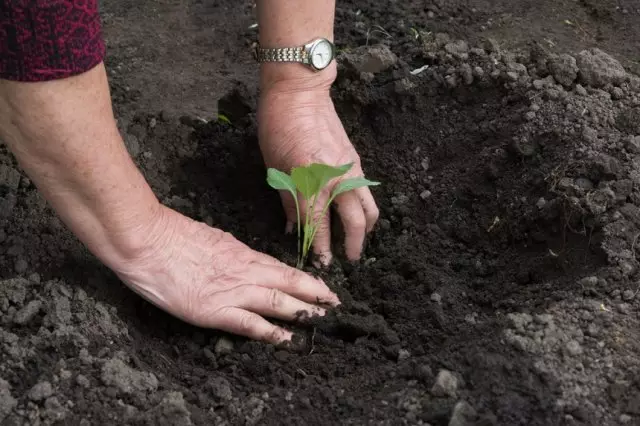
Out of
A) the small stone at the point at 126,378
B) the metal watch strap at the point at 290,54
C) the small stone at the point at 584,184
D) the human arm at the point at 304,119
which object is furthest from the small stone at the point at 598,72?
the small stone at the point at 126,378

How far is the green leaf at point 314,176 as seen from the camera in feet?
6.38

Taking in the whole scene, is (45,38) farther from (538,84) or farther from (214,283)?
(538,84)

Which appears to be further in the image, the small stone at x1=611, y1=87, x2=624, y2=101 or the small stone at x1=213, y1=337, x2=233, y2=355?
the small stone at x1=611, y1=87, x2=624, y2=101

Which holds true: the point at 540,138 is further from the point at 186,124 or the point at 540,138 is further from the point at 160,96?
the point at 160,96

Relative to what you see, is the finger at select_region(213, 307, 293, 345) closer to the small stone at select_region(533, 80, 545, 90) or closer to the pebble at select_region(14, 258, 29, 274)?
the pebble at select_region(14, 258, 29, 274)

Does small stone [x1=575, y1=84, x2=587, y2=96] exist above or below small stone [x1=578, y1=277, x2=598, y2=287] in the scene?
above

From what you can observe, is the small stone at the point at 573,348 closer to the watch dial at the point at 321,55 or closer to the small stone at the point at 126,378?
the small stone at the point at 126,378

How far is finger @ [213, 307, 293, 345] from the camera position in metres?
1.94

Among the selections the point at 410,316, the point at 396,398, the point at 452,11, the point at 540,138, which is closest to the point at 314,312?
the point at 410,316

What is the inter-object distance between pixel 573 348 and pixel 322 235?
0.82 m

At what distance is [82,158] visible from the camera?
1.68 m

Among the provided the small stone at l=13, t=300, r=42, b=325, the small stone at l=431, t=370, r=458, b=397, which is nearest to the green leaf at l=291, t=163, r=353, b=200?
the small stone at l=431, t=370, r=458, b=397

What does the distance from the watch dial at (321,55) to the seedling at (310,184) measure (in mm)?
395

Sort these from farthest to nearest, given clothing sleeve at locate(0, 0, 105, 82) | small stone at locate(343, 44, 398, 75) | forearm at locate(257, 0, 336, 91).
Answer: small stone at locate(343, 44, 398, 75), forearm at locate(257, 0, 336, 91), clothing sleeve at locate(0, 0, 105, 82)
